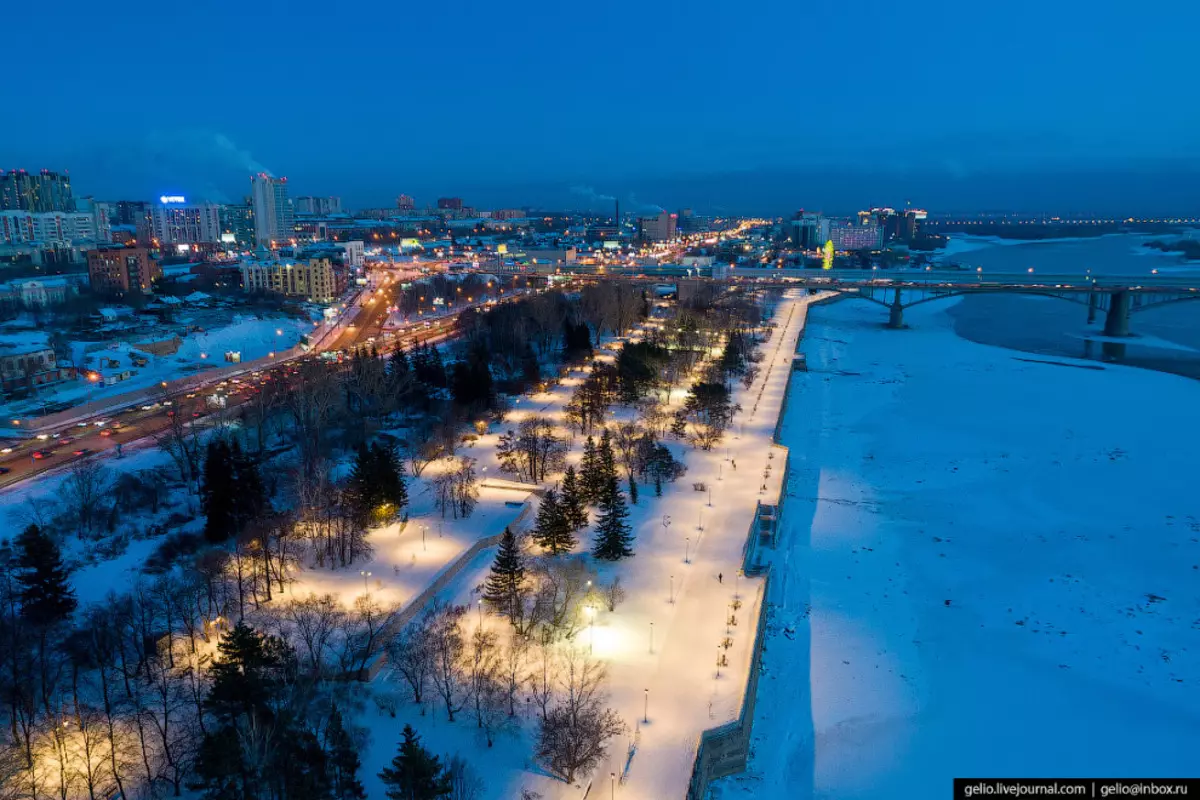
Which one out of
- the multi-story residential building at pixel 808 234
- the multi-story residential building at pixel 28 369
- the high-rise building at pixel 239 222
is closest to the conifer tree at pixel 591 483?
the multi-story residential building at pixel 28 369

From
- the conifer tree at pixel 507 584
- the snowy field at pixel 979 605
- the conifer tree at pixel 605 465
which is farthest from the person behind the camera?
the conifer tree at pixel 605 465

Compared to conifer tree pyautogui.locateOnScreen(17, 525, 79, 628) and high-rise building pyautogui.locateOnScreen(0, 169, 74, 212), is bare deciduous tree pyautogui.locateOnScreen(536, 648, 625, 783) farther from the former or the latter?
high-rise building pyautogui.locateOnScreen(0, 169, 74, 212)

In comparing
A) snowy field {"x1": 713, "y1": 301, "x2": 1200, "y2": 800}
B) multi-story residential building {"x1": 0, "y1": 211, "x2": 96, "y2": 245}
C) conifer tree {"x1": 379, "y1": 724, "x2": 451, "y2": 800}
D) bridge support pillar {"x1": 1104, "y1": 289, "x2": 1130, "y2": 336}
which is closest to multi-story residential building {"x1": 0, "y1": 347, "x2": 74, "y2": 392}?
conifer tree {"x1": 379, "y1": 724, "x2": 451, "y2": 800}

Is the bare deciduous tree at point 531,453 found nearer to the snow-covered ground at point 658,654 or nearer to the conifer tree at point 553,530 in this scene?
the snow-covered ground at point 658,654

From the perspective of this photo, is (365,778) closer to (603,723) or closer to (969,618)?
(603,723)

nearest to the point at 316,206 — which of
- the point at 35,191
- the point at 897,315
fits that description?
the point at 35,191
